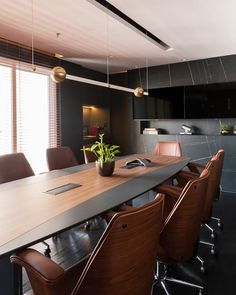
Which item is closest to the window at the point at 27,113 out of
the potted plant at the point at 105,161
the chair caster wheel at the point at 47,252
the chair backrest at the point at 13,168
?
the chair backrest at the point at 13,168

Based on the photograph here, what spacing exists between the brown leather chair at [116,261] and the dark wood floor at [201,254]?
3.44 ft

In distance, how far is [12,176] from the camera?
288 cm

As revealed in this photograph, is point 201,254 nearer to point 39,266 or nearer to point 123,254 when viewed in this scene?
point 123,254

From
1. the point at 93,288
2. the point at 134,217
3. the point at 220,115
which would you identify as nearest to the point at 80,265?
the point at 93,288

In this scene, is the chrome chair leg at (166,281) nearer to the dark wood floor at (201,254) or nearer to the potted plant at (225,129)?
the dark wood floor at (201,254)

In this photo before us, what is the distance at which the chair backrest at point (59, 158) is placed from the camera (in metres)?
3.47

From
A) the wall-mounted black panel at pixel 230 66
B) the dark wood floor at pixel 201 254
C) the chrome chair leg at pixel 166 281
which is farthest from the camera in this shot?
the wall-mounted black panel at pixel 230 66

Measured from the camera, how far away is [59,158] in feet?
11.9

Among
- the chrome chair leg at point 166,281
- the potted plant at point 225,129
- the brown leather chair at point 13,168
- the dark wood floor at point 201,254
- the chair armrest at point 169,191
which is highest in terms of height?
the potted plant at point 225,129

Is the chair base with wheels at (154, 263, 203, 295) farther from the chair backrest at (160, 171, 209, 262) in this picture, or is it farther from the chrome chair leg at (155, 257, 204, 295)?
the chair backrest at (160, 171, 209, 262)

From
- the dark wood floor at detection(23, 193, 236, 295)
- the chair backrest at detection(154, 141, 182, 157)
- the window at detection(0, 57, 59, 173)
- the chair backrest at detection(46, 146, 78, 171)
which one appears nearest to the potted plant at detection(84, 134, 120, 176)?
the dark wood floor at detection(23, 193, 236, 295)

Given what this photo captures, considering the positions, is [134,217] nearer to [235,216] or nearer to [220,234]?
[220,234]

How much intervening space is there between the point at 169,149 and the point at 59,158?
6.63 ft

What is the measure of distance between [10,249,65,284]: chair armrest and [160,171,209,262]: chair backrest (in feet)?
2.58
